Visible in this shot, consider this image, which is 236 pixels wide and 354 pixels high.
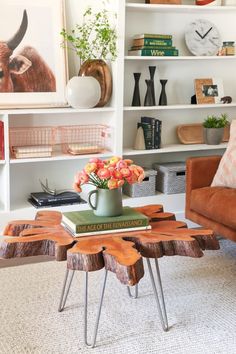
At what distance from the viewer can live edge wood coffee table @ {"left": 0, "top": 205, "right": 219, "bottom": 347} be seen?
2.25 m

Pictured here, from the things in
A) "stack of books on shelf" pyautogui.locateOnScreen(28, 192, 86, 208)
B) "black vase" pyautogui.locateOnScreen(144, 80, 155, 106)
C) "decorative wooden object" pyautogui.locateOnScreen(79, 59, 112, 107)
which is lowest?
"stack of books on shelf" pyautogui.locateOnScreen(28, 192, 86, 208)

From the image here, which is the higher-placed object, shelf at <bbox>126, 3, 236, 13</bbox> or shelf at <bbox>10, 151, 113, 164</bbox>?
shelf at <bbox>126, 3, 236, 13</bbox>

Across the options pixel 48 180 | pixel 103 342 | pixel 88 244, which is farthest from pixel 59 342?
pixel 48 180

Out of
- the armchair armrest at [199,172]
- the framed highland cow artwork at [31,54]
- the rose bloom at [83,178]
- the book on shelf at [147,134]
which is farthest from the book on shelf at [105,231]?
the book on shelf at [147,134]

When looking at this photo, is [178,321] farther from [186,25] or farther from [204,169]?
[186,25]

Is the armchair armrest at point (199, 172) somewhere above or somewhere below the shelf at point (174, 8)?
below

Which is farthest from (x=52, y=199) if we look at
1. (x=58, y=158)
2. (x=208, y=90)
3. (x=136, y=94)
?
(x=208, y=90)

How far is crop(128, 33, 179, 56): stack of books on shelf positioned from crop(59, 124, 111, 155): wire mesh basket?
24.6 inches

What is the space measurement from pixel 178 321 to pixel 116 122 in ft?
5.83

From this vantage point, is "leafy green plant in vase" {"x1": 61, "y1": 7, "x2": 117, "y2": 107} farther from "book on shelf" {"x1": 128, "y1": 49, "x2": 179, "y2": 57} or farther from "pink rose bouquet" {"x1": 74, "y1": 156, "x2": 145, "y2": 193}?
"pink rose bouquet" {"x1": 74, "y1": 156, "x2": 145, "y2": 193}

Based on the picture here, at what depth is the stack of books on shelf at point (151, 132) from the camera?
168 inches

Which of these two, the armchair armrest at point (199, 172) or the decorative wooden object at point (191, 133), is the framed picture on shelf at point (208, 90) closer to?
the decorative wooden object at point (191, 133)

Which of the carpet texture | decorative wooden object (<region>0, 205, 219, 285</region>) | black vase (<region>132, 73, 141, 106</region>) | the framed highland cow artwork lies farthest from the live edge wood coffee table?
black vase (<region>132, 73, 141, 106</region>)

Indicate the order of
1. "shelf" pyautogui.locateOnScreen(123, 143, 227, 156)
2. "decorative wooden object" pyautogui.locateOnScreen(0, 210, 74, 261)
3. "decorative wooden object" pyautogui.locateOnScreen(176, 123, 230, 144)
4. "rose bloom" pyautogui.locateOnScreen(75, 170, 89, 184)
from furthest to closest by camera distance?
"decorative wooden object" pyautogui.locateOnScreen(176, 123, 230, 144)
"shelf" pyautogui.locateOnScreen(123, 143, 227, 156)
"rose bloom" pyautogui.locateOnScreen(75, 170, 89, 184)
"decorative wooden object" pyautogui.locateOnScreen(0, 210, 74, 261)
